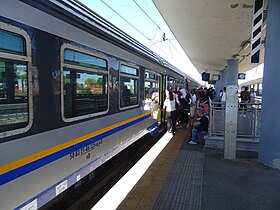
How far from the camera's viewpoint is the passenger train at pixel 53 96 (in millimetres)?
2377

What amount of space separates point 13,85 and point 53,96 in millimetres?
569

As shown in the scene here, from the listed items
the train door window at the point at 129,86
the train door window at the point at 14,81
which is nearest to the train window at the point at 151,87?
the train door window at the point at 129,86

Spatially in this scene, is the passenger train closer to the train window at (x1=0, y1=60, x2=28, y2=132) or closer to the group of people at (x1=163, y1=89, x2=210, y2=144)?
the train window at (x1=0, y1=60, x2=28, y2=132)

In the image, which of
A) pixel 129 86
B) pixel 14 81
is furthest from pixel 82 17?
pixel 129 86

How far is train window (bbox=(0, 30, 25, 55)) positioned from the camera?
229 centimetres

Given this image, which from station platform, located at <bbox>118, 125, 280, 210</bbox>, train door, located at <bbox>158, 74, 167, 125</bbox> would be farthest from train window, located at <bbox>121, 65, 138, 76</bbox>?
train door, located at <bbox>158, 74, 167, 125</bbox>

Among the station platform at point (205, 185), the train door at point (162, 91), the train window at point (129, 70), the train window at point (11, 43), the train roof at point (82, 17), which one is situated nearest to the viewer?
the train window at point (11, 43)

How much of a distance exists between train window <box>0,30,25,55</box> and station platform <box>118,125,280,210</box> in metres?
2.25

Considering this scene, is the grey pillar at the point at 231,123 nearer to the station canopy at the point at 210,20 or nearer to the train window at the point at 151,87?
the station canopy at the point at 210,20

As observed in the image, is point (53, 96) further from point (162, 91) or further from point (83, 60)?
point (162, 91)

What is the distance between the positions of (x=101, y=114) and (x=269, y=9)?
11.9ft

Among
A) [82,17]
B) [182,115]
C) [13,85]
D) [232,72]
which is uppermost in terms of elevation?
[232,72]

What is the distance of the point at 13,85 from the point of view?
2.43 m

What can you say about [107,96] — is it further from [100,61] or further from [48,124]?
[48,124]
